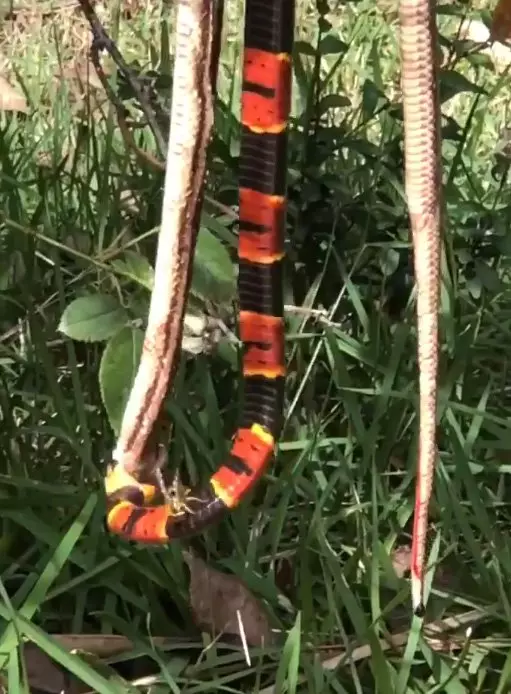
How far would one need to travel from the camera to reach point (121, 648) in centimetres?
76

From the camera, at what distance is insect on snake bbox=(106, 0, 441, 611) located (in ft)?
1.38

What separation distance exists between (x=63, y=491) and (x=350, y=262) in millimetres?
403

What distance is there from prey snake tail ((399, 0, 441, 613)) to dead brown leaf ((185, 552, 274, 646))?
13.5 inches

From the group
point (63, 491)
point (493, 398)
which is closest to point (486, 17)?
point (493, 398)

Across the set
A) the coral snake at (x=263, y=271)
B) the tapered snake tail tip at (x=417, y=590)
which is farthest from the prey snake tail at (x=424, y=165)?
the tapered snake tail tip at (x=417, y=590)

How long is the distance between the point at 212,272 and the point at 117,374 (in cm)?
11

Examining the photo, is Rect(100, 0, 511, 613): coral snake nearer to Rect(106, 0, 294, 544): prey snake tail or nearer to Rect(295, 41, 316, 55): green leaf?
Rect(106, 0, 294, 544): prey snake tail

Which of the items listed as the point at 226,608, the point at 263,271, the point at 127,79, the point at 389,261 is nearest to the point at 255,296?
the point at 263,271

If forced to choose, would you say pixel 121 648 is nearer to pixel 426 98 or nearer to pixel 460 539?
pixel 460 539

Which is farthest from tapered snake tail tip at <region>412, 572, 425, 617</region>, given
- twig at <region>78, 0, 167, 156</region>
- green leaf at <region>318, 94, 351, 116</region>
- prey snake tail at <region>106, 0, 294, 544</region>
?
green leaf at <region>318, 94, 351, 116</region>

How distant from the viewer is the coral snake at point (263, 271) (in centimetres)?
42

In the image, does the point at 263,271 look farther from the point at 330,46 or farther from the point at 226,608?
the point at 330,46

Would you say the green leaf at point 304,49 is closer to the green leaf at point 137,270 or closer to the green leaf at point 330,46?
the green leaf at point 330,46

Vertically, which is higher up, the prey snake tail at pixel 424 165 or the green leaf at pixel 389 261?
the prey snake tail at pixel 424 165
